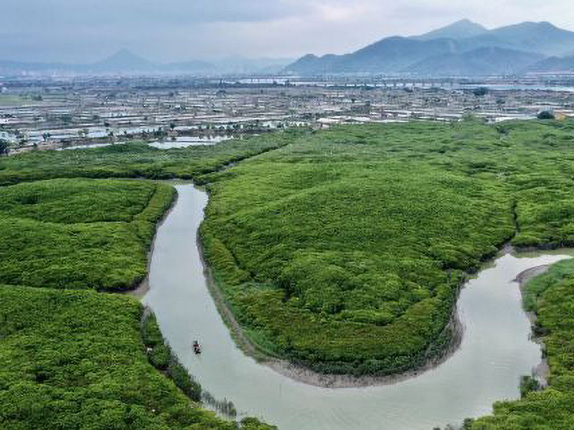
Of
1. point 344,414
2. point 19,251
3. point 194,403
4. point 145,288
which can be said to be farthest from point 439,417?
point 19,251

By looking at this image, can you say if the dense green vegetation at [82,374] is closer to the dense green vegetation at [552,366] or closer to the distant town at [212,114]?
the dense green vegetation at [552,366]

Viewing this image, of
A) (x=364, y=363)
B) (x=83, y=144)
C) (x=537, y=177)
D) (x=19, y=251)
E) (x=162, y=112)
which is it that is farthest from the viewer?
(x=162, y=112)

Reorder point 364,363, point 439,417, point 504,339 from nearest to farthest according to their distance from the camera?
point 439,417 < point 364,363 < point 504,339

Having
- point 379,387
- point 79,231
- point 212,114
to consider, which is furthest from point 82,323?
point 212,114

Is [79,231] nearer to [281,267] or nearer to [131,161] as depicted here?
[281,267]

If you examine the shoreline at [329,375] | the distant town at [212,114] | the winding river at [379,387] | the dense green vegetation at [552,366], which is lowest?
the winding river at [379,387]

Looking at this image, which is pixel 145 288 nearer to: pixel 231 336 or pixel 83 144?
pixel 231 336

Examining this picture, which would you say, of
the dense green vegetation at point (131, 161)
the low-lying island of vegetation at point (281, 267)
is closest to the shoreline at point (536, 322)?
the low-lying island of vegetation at point (281, 267)
